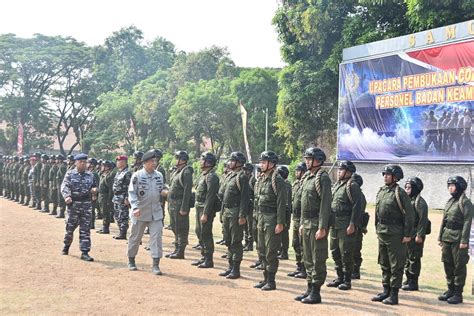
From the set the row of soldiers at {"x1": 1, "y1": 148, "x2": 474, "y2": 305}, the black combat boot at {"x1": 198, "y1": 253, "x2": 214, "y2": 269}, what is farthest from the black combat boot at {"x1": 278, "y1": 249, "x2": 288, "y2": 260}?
the black combat boot at {"x1": 198, "y1": 253, "x2": 214, "y2": 269}

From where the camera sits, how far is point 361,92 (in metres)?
26.3

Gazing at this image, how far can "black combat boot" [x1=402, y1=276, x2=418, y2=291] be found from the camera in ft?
28.3

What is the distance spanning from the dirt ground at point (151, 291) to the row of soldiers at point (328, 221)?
286 mm

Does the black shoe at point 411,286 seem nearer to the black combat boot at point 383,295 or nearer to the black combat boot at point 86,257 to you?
the black combat boot at point 383,295

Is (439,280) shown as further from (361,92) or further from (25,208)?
(361,92)

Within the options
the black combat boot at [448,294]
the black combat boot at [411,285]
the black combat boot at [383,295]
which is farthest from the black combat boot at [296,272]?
the black combat boot at [448,294]

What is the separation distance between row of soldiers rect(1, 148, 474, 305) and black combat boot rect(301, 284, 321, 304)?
13 mm

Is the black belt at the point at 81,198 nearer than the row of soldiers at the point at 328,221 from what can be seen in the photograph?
No

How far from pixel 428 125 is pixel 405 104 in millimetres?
1545

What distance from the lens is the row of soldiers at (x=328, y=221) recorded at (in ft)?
24.7

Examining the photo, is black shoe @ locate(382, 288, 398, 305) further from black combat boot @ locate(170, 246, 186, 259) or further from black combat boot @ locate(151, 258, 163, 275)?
black combat boot @ locate(170, 246, 186, 259)

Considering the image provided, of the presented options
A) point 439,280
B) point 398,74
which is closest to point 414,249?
point 439,280

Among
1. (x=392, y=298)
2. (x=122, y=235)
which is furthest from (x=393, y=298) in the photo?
(x=122, y=235)

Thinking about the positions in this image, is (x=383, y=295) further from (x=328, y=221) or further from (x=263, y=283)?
(x=263, y=283)
